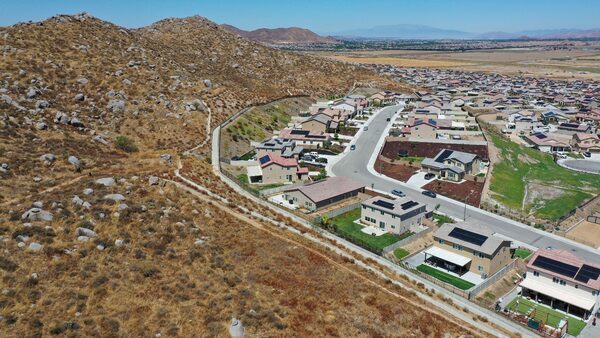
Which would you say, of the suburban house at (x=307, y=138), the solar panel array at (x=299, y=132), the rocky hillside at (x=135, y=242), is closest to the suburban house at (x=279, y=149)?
the suburban house at (x=307, y=138)

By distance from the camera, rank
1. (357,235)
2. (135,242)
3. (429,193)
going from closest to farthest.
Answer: (135,242)
(357,235)
(429,193)

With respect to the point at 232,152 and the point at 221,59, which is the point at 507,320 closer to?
the point at 232,152

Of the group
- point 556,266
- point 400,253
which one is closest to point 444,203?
point 400,253

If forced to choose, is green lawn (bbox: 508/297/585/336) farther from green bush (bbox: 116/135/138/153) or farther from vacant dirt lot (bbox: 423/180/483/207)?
green bush (bbox: 116/135/138/153)

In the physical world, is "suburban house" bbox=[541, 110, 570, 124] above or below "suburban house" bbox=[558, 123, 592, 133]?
below

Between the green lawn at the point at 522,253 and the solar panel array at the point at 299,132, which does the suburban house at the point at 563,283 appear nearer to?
the green lawn at the point at 522,253

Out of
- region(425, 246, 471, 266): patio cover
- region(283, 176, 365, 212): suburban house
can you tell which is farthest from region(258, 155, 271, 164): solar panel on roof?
region(425, 246, 471, 266): patio cover

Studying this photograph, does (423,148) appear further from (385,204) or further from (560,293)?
(560,293)
